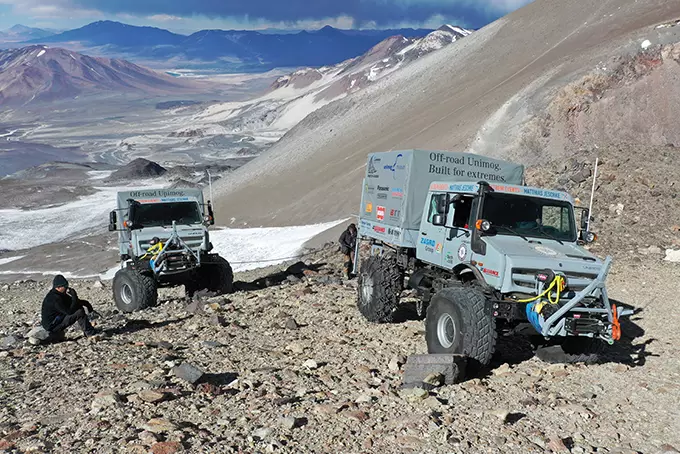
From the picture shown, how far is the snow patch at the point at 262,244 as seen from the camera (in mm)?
25688

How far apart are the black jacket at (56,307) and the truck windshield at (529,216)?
6.78 metres

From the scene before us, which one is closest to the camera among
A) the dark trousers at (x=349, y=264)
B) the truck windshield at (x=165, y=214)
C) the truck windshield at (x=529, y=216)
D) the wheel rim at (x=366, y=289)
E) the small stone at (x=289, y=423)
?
the small stone at (x=289, y=423)

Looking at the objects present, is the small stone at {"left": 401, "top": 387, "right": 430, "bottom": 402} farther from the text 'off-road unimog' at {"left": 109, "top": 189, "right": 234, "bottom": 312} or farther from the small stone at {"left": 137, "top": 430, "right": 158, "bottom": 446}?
the text 'off-road unimog' at {"left": 109, "top": 189, "right": 234, "bottom": 312}

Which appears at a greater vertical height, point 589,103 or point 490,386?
point 589,103

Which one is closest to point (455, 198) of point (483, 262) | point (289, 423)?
point (483, 262)

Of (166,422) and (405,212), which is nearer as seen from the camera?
(166,422)

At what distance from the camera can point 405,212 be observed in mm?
11516

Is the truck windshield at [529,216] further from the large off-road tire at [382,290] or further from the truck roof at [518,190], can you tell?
the large off-road tire at [382,290]

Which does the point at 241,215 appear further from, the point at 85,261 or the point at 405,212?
the point at 405,212

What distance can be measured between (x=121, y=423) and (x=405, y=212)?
6.21 metres

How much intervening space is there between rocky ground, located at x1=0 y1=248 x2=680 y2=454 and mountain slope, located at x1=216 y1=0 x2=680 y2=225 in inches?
677

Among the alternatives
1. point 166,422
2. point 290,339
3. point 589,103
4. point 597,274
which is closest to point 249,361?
point 290,339

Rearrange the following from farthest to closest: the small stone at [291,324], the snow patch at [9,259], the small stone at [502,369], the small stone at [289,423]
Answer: the snow patch at [9,259] < the small stone at [291,324] < the small stone at [502,369] < the small stone at [289,423]

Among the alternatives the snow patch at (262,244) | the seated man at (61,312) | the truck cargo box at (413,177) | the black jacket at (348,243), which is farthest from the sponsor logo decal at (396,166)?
the snow patch at (262,244)
